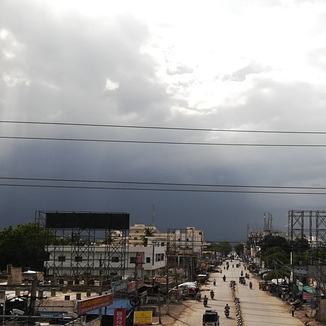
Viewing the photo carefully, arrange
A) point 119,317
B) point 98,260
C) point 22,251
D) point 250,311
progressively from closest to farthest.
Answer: point 119,317, point 250,311, point 98,260, point 22,251

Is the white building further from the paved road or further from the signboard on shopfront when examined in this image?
the signboard on shopfront

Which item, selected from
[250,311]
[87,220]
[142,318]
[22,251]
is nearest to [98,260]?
[87,220]

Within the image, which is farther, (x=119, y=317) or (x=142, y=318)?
(x=142, y=318)

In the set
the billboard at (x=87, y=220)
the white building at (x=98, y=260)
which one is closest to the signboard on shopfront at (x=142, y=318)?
the billboard at (x=87, y=220)

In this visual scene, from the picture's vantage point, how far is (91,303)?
78.1 feet

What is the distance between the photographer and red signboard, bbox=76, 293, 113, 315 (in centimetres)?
2252

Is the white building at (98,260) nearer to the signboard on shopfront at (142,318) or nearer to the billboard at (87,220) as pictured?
the billboard at (87,220)

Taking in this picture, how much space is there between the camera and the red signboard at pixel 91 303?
22525 millimetres

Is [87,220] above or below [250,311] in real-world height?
above

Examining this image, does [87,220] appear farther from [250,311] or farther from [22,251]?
[250,311]

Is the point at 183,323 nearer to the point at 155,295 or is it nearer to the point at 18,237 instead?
the point at 155,295

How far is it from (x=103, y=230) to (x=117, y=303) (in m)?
29.7

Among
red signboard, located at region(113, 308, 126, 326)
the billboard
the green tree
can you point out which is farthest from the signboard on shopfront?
the green tree

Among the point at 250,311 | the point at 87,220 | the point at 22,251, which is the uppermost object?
the point at 87,220
